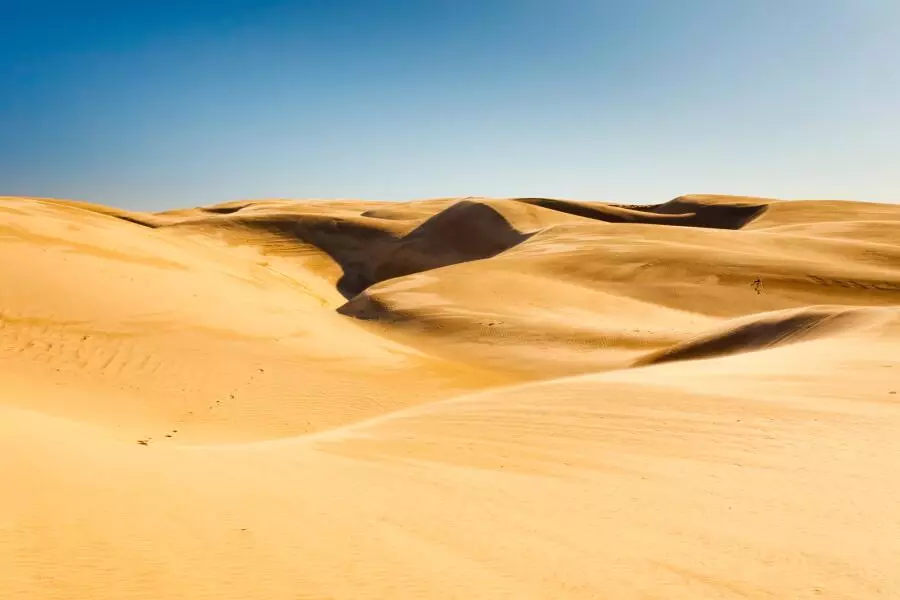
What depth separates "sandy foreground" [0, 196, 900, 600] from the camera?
99.1 inches

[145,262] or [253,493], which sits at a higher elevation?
[145,262]

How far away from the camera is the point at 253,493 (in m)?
3.28

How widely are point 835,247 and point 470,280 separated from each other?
47.4ft

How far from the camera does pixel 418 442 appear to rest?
4.93 meters

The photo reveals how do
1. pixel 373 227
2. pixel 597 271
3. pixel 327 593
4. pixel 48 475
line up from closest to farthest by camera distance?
1. pixel 327 593
2. pixel 48 475
3. pixel 597 271
4. pixel 373 227

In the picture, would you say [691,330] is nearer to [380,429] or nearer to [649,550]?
[380,429]

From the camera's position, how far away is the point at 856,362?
22.4ft

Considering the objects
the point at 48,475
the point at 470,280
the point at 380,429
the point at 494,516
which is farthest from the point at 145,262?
the point at 494,516

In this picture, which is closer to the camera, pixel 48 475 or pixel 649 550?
pixel 649 550

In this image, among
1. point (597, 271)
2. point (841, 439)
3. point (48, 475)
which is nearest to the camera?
point (48, 475)

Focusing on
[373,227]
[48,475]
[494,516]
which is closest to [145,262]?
[48,475]

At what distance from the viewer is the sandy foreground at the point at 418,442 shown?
8.26 ft

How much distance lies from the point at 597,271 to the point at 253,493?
17614 mm

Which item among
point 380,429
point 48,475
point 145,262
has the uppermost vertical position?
point 145,262
